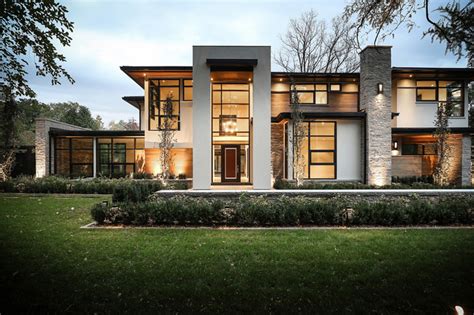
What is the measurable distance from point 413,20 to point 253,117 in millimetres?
6885

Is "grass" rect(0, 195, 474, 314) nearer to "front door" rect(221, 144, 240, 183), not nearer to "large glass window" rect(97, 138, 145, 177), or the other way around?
"front door" rect(221, 144, 240, 183)

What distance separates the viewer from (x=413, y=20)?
4297 millimetres

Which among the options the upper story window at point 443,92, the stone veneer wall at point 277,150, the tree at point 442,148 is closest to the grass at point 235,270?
the stone veneer wall at point 277,150

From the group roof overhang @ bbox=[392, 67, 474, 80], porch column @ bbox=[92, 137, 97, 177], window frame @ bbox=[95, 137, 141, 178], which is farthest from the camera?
window frame @ bbox=[95, 137, 141, 178]

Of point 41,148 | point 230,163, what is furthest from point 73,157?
point 230,163

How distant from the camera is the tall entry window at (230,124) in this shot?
13.9 metres

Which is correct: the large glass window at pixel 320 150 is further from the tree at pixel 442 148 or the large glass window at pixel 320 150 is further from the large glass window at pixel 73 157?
the large glass window at pixel 73 157

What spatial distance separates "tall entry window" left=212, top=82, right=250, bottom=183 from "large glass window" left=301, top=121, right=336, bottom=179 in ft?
10.5

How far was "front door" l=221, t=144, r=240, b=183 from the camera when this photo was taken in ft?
45.9

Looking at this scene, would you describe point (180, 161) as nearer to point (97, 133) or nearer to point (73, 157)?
point (97, 133)

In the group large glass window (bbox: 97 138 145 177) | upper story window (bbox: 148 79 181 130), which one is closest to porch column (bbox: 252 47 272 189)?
upper story window (bbox: 148 79 181 130)

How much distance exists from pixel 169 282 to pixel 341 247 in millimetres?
3544

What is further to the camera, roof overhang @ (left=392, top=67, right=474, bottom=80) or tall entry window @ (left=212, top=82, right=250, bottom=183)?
roof overhang @ (left=392, top=67, right=474, bottom=80)

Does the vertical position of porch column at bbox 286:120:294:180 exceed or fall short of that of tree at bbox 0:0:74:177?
it falls short
